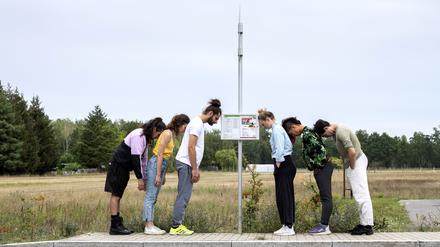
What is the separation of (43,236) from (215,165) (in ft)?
400

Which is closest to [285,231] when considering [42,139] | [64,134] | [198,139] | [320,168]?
[320,168]

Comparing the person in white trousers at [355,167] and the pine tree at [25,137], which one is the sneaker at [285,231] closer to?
the person in white trousers at [355,167]

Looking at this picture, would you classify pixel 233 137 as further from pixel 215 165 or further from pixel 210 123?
pixel 215 165

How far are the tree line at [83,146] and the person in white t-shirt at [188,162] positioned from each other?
28.3 m

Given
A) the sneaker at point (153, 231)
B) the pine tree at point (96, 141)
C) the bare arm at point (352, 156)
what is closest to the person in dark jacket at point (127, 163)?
the sneaker at point (153, 231)

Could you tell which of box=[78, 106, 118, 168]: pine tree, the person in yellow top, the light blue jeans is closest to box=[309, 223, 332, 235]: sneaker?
the person in yellow top

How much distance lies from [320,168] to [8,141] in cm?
6935

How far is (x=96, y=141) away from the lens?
3615 inches

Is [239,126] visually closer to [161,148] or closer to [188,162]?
[188,162]

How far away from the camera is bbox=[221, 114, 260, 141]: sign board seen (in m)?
8.92

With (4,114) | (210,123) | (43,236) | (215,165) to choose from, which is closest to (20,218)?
(43,236)

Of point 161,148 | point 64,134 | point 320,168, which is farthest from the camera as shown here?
point 64,134

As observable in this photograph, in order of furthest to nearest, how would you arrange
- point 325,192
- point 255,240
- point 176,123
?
point 176,123, point 325,192, point 255,240

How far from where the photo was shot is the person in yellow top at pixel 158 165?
8719 mm
